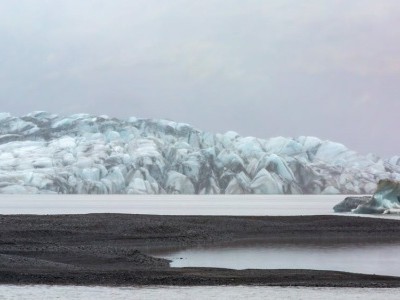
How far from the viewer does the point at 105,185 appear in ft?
573

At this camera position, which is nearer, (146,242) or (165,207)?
(146,242)

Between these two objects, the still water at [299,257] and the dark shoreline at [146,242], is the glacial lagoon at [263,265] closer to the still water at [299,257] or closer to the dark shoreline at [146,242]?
the still water at [299,257]

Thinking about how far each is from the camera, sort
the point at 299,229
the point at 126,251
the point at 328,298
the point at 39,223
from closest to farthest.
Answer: the point at 328,298 < the point at 126,251 < the point at 39,223 < the point at 299,229

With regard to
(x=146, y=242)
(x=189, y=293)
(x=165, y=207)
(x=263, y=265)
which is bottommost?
(x=165, y=207)

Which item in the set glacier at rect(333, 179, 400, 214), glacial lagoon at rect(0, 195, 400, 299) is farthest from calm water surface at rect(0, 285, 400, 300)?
glacier at rect(333, 179, 400, 214)

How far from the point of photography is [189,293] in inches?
1023

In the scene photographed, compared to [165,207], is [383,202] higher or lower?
higher

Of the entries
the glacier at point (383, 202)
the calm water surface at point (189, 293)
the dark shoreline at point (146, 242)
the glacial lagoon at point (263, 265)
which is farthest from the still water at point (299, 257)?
the glacier at point (383, 202)

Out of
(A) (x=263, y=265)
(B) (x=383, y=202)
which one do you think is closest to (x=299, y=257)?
(A) (x=263, y=265)

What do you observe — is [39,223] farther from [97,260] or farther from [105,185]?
[105,185]

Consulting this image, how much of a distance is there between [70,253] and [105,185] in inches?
5423

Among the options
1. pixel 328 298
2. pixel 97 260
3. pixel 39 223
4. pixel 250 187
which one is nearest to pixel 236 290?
pixel 328 298

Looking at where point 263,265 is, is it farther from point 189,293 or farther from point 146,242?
point 146,242

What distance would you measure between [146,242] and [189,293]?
76.4 feet
